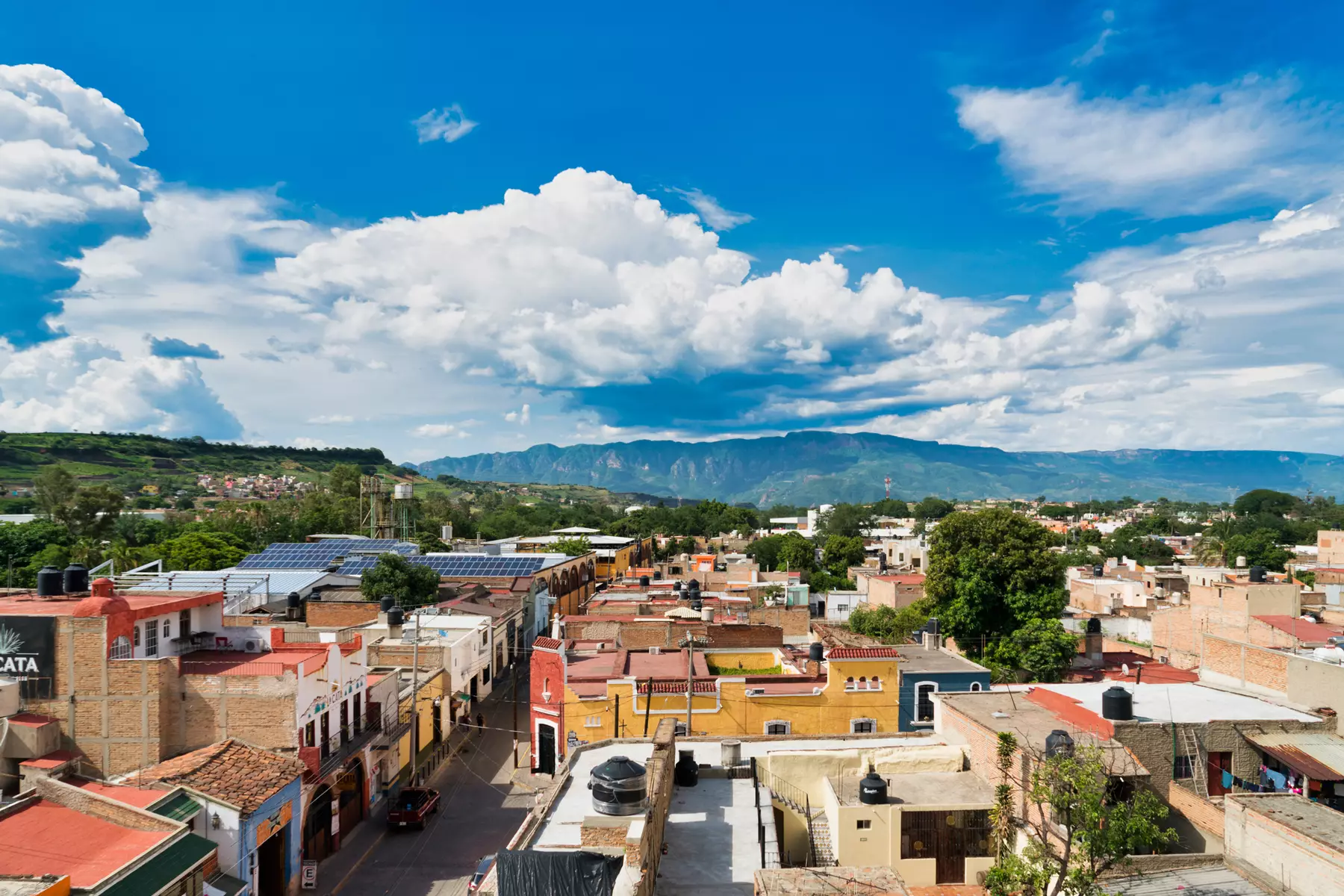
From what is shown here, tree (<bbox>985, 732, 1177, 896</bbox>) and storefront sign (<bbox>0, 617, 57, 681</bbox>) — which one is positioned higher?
storefront sign (<bbox>0, 617, 57, 681</bbox>)

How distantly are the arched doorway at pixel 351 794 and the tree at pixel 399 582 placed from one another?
25.4 metres

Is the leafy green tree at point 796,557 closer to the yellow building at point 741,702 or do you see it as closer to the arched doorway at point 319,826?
the yellow building at point 741,702

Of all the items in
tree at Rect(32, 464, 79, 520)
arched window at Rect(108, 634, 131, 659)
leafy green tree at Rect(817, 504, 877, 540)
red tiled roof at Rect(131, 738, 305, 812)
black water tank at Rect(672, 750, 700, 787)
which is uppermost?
tree at Rect(32, 464, 79, 520)

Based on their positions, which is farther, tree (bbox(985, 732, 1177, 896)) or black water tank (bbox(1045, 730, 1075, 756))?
black water tank (bbox(1045, 730, 1075, 756))

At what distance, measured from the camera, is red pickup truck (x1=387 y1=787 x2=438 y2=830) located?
103 feet

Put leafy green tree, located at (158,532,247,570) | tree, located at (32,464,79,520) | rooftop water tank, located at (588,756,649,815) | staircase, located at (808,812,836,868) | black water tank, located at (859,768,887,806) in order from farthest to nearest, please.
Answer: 1. tree, located at (32,464,79,520)
2. leafy green tree, located at (158,532,247,570)
3. staircase, located at (808,812,836,868)
4. black water tank, located at (859,768,887,806)
5. rooftop water tank, located at (588,756,649,815)

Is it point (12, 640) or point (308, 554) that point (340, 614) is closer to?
point (308, 554)

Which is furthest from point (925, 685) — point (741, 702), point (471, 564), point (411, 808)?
point (471, 564)

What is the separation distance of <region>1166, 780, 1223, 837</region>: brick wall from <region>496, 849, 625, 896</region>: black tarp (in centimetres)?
1592

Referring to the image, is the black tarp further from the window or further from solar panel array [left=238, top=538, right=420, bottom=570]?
solar panel array [left=238, top=538, right=420, bottom=570]

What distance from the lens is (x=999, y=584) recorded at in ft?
169

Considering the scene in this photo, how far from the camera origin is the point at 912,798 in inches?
849

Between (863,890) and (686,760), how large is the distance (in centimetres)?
948

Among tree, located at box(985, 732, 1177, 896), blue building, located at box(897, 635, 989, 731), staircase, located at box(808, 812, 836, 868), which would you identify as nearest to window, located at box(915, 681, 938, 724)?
blue building, located at box(897, 635, 989, 731)
